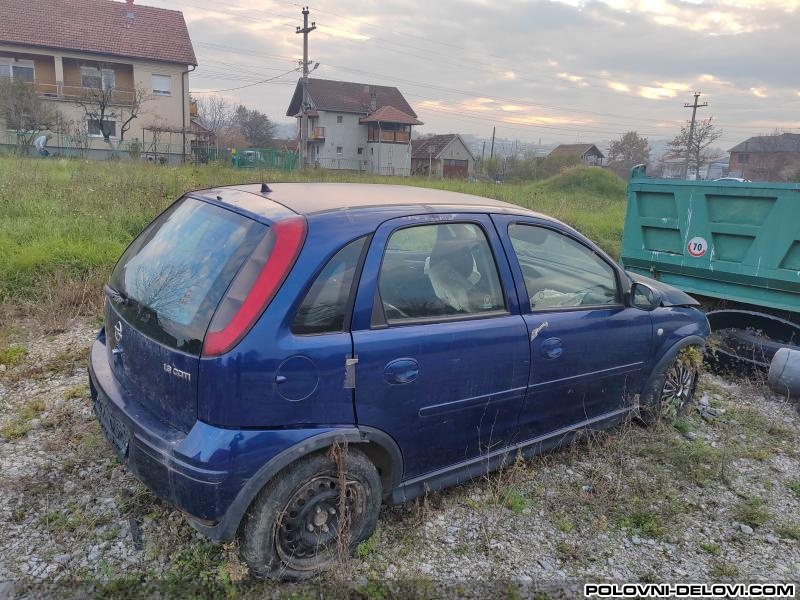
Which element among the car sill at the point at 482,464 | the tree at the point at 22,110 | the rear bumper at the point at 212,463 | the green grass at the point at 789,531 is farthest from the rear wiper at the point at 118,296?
the tree at the point at 22,110

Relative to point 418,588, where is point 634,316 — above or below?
above

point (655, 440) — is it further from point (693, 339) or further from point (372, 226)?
point (372, 226)

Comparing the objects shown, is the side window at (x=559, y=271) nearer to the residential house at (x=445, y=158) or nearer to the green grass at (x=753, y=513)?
the green grass at (x=753, y=513)

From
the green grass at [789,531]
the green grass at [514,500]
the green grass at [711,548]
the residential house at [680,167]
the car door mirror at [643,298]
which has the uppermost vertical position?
the residential house at [680,167]

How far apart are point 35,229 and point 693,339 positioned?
24.5 feet

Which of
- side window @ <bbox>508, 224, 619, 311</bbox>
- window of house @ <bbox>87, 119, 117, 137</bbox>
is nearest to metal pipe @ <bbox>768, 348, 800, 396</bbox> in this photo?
side window @ <bbox>508, 224, 619, 311</bbox>

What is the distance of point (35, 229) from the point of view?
23.0 feet

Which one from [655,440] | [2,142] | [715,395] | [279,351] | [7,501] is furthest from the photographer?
[2,142]

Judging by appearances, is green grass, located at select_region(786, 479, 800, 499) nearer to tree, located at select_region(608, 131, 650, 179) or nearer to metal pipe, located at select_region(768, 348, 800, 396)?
metal pipe, located at select_region(768, 348, 800, 396)

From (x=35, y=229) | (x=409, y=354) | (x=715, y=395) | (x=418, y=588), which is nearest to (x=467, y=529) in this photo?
(x=418, y=588)

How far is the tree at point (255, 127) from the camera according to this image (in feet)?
209

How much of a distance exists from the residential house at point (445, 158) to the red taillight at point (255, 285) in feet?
186

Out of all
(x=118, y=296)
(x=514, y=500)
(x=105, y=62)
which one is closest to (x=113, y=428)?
(x=118, y=296)

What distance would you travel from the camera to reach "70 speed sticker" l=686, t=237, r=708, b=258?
6168 millimetres
